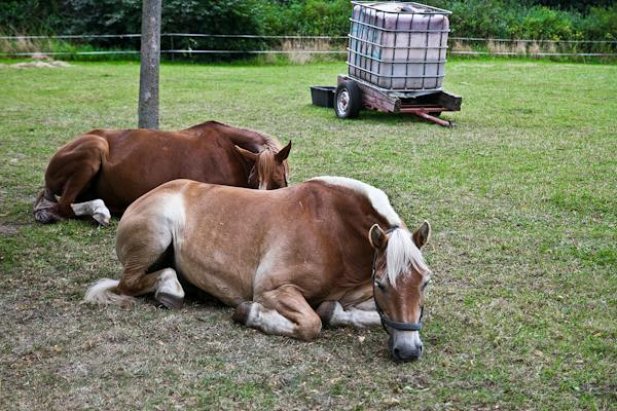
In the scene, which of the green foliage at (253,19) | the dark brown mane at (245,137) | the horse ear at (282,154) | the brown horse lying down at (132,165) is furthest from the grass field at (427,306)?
the green foliage at (253,19)

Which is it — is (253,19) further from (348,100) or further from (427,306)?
(427,306)

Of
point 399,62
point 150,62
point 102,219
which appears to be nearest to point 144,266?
point 102,219

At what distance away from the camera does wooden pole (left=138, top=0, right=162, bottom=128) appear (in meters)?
8.63

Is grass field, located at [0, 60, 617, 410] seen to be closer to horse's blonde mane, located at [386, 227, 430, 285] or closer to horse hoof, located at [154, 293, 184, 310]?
horse hoof, located at [154, 293, 184, 310]

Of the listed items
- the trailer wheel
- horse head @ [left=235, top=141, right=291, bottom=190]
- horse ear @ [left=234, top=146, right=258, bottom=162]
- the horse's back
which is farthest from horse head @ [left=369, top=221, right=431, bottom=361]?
the trailer wheel

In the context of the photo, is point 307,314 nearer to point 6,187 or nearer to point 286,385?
point 286,385

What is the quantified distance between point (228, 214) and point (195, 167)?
1.88 meters

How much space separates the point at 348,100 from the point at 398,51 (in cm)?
112

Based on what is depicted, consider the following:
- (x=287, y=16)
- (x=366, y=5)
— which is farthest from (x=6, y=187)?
(x=287, y=16)

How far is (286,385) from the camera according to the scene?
427cm

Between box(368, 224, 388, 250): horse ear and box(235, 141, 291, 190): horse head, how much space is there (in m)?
2.03

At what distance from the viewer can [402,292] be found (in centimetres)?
442

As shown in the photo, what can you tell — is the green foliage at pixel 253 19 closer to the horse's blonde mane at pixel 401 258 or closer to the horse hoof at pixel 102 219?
the horse hoof at pixel 102 219

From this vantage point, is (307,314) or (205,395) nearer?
(205,395)
